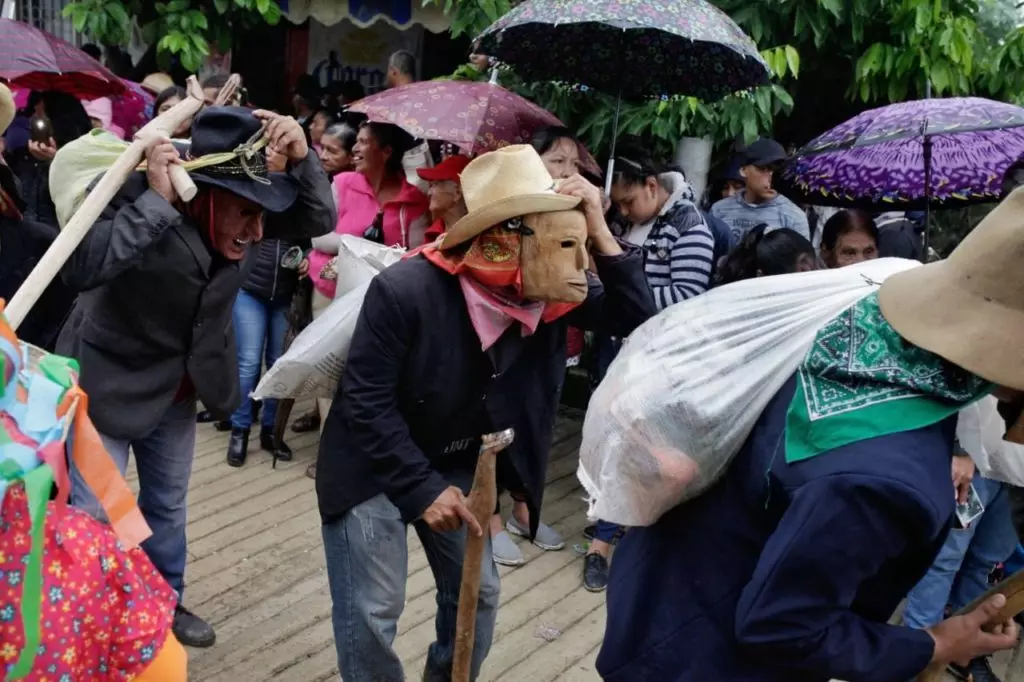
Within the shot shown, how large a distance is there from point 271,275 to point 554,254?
314cm

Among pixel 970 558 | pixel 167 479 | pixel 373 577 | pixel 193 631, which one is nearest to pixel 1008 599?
pixel 373 577

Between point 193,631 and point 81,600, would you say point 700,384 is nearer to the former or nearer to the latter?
point 81,600

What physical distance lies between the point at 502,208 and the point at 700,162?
3285mm

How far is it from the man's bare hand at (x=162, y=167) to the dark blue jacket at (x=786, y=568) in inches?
67.4

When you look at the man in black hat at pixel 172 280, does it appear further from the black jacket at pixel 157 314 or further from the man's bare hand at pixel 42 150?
the man's bare hand at pixel 42 150

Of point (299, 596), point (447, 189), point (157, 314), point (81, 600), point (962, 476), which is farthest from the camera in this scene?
point (299, 596)

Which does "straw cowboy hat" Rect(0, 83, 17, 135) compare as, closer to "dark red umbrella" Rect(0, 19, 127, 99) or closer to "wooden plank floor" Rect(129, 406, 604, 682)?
"wooden plank floor" Rect(129, 406, 604, 682)

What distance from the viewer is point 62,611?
1.83 metres

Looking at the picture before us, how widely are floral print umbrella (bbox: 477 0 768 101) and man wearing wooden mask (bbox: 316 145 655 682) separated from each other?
164 cm

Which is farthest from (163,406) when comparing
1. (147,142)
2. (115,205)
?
(147,142)

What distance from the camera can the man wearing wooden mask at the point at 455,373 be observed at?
2713 mm

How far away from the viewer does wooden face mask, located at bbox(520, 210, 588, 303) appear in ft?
8.82

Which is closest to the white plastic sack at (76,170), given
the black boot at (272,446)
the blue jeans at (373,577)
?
the blue jeans at (373,577)

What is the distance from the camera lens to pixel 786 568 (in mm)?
1717
